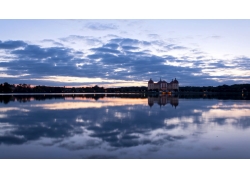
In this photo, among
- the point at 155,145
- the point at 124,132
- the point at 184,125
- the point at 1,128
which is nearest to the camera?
the point at 155,145

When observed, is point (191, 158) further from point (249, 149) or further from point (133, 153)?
point (249, 149)

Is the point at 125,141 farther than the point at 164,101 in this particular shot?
No

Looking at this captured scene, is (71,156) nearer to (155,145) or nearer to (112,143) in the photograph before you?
(112,143)

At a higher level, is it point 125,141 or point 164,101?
point 164,101

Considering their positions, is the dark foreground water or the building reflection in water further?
the building reflection in water

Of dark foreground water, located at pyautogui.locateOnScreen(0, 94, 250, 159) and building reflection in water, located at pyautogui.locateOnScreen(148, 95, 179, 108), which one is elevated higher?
building reflection in water, located at pyautogui.locateOnScreen(148, 95, 179, 108)

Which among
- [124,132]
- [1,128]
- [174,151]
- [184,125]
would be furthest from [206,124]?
[1,128]

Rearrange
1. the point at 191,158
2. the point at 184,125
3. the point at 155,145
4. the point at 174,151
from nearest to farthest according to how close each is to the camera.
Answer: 1. the point at 191,158
2. the point at 174,151
3. the point at 155,145
4. the point at 184,125

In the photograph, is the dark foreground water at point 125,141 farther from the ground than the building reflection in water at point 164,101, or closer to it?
closer to it

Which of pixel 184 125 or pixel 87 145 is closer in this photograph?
pixel 87 145

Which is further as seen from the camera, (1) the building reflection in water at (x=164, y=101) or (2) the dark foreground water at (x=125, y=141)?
(1) the building reflection in water at (x=164, y=101)

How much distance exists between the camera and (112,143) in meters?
9.30

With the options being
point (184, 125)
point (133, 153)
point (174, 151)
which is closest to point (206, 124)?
point (184, 125)

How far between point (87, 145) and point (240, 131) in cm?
726
